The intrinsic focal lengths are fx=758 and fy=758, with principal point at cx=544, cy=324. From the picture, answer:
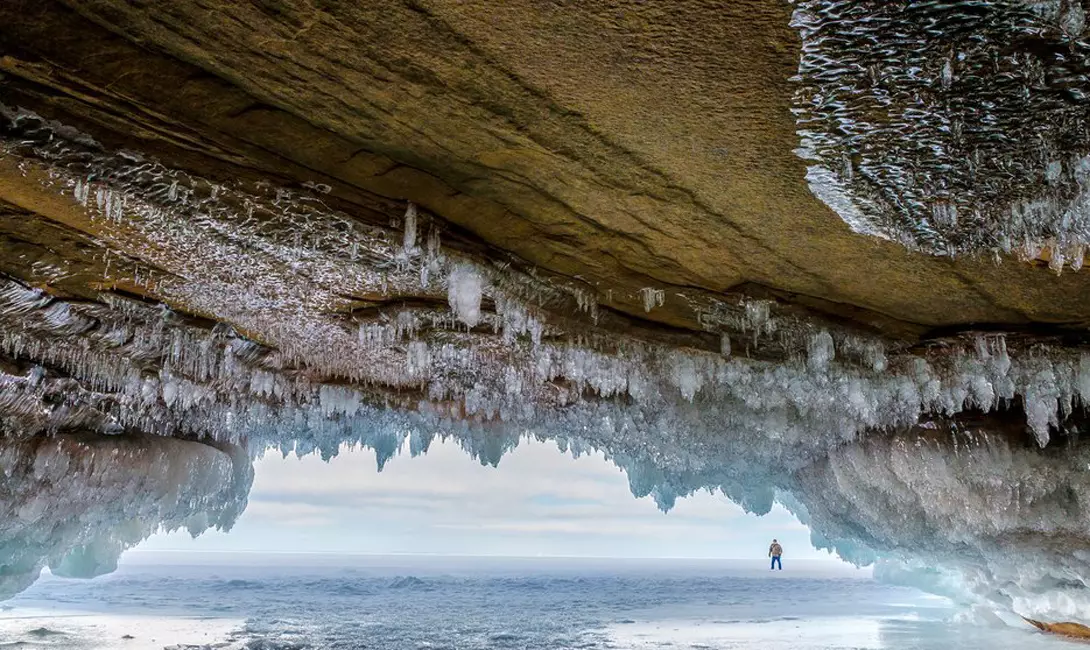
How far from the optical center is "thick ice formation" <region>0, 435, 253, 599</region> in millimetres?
10414

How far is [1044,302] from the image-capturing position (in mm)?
6141

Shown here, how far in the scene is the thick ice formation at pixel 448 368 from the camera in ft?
17.6

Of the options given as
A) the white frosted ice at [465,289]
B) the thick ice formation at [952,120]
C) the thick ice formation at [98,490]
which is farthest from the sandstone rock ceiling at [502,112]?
the thick ice formation at [98,490]

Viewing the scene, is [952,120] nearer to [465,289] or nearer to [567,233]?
[567,233]

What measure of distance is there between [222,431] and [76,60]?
9.53 metres

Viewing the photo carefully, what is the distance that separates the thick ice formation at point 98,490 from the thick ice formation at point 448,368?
0.11 meters

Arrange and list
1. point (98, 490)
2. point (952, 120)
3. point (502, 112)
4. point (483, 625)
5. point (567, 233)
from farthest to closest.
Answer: point (483, 625) < point (98, 490) < point (567, 233) < point (502, 112) < point (952, 120)

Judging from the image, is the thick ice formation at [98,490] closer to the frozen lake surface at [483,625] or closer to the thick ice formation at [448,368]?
the thick ice formation at [448,368]

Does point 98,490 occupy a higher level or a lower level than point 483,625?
higher

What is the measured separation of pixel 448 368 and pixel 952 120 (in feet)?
21.1

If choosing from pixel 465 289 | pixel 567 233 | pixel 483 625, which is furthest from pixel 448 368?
pixel 483 625

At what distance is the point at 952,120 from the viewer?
3.65 meters

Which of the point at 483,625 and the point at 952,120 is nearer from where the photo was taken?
the point at 952,120

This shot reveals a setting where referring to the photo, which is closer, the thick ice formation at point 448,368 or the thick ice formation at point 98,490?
the thick ice formation at point 448,368
